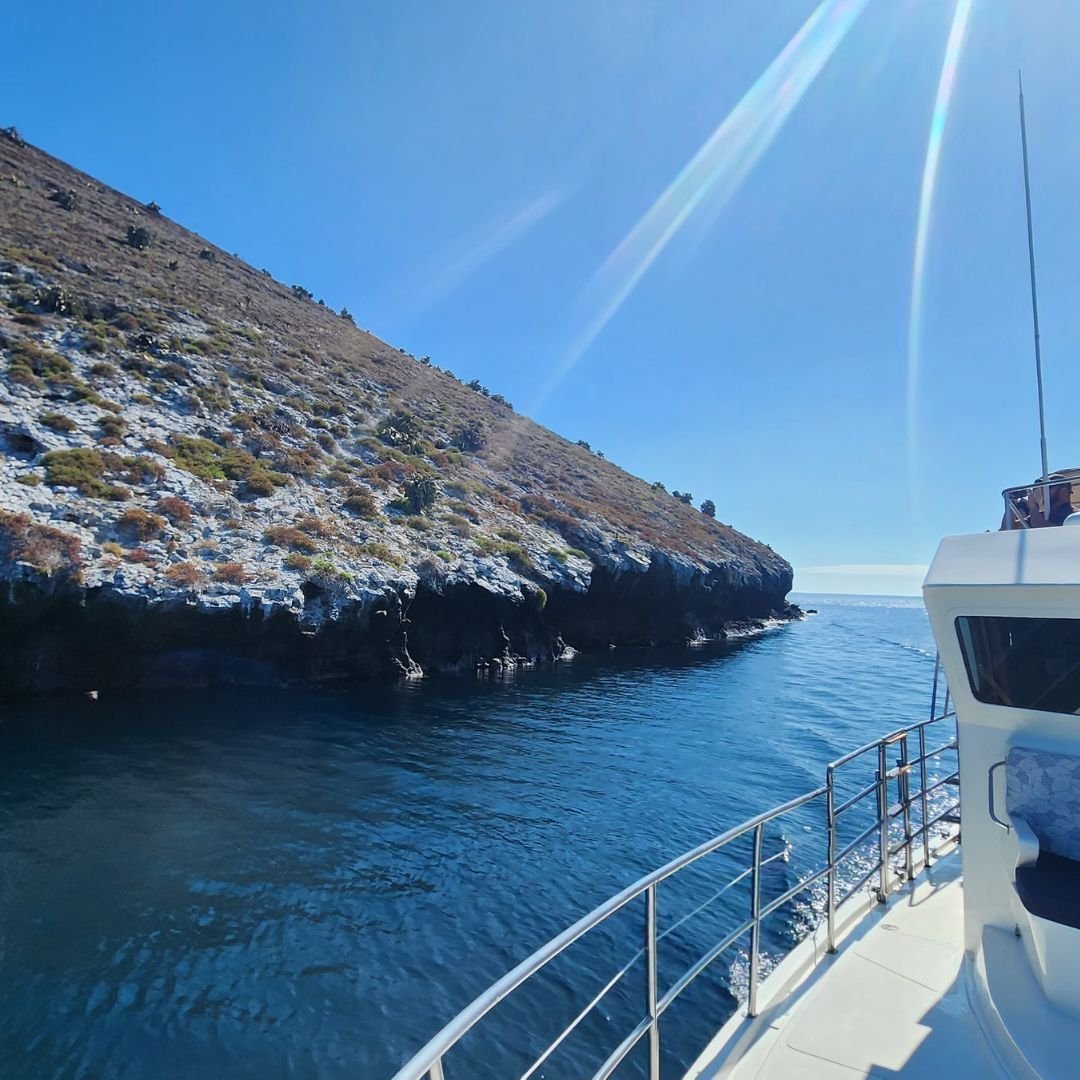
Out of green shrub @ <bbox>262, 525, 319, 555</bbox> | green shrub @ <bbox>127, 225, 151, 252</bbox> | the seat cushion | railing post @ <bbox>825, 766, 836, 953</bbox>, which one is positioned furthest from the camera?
green shrub @ <bbox>127, 225, 151, 252</bbox>

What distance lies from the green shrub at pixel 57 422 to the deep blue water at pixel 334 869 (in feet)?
35.7

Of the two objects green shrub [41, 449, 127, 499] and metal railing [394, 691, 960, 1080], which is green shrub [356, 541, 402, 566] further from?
metal railing [394, 691, 960, 1080]

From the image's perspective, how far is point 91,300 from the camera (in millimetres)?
32594

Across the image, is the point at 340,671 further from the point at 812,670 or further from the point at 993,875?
the point at 812,670

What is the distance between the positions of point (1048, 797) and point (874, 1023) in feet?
6.07

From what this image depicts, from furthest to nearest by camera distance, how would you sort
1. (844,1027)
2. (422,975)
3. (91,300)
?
(91,300)
(422,975)
(844,1027)

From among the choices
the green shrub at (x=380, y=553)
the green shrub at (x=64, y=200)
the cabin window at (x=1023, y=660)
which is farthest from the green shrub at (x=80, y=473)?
the green shrub at (x=64, y=200)

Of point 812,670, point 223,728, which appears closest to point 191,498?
point 223,728

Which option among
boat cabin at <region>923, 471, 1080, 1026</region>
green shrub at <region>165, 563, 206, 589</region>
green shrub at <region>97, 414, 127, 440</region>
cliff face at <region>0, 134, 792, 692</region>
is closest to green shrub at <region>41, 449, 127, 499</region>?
cliff face at <region>0, 134, 792, 692</region>

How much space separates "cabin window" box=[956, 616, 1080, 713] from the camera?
12.5 ft

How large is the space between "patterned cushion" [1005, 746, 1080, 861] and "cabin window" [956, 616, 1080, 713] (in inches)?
12.9

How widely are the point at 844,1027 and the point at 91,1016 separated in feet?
23.8

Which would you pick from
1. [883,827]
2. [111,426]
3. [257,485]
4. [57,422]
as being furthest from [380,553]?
[883,827]

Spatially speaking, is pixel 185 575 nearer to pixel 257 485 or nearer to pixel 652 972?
pixel 257 485
